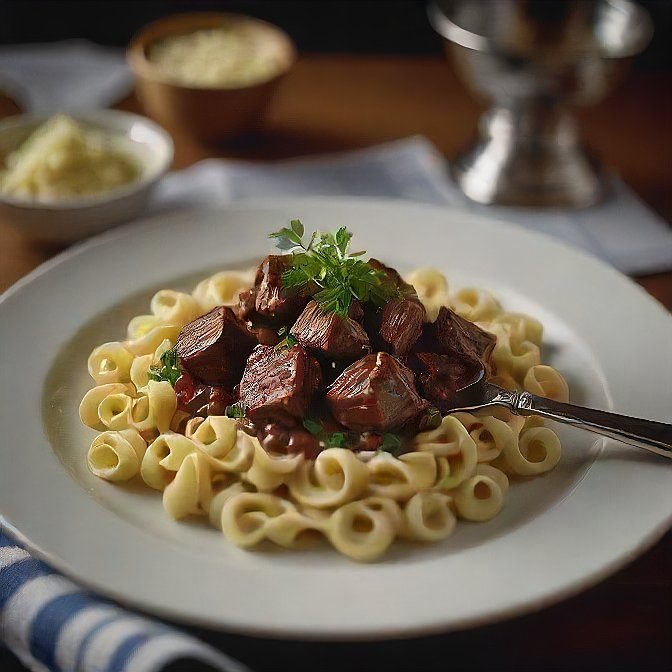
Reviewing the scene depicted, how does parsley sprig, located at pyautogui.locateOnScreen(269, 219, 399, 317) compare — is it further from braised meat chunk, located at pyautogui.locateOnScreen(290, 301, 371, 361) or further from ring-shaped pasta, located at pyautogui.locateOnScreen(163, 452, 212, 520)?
ring-shaped pasta, located at pyautogui.locateOnScreen(163, 452, 212, 520)

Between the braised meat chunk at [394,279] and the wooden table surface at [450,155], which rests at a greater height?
the braised meat chunk at [394,279]

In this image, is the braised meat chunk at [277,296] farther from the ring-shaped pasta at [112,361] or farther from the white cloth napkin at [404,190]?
the white cloth napkin at [404,190]

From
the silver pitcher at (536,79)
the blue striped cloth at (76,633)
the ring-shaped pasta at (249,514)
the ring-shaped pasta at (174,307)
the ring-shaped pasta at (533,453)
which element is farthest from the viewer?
the silver pitcher at (536,79)

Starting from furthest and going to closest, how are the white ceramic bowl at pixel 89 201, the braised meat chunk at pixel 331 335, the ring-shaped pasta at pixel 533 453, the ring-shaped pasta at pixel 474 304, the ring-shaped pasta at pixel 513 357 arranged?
Answer: the white ceramic bowl at pixel 89 201 → the ring-shaped pasta at pixel 474 304 → the ring-shaped pasta at pixel 513 357 → the braised meat chunk at pixel 331 335 → the ring-shaped pasta at pixel 533 453

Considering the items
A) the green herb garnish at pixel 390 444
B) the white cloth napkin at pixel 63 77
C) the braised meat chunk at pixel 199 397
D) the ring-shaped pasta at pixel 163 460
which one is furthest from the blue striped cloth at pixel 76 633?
the white cloth napkin at pixel 63 77

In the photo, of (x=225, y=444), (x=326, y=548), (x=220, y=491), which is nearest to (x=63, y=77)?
(x=225, y=444)

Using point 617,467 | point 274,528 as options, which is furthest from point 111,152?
point 617,467

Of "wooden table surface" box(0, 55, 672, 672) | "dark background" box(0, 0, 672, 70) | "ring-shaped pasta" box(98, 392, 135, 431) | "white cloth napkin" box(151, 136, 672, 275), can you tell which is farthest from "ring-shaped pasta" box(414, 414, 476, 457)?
"dark background" box(0, 0, 672, 70)
